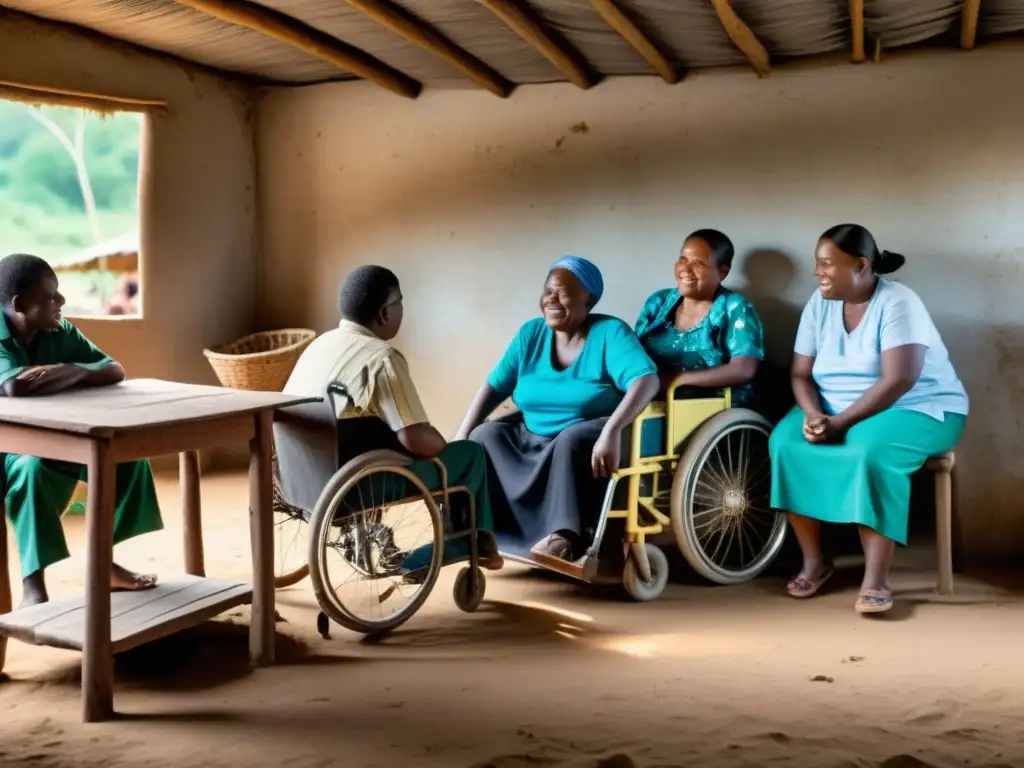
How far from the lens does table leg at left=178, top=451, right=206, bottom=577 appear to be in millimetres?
3643

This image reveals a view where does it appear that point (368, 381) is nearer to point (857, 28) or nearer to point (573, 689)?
point (573, 689)

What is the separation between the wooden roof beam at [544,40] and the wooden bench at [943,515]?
232cm

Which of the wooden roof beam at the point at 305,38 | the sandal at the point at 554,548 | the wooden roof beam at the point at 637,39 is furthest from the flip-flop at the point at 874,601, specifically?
the wooden roof beam at the point at 305,38

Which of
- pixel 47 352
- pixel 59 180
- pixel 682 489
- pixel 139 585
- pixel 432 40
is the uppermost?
pixel 432 40

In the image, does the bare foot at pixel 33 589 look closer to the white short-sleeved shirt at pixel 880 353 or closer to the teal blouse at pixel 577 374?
the teal blouse at pixel 577 374

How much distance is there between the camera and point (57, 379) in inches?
126

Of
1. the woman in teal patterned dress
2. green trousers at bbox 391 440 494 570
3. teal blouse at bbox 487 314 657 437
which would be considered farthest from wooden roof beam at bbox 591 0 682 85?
green trousers at bbox 391 440 494 570

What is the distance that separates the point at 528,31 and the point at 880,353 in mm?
1906

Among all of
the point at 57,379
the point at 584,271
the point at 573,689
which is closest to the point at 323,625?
the point at 573,689

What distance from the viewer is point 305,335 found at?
19.5 feet

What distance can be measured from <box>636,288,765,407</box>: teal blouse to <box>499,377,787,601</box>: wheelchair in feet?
0.46

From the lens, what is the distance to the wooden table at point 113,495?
2.73 metres

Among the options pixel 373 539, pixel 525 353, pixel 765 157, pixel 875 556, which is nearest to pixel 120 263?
pixel 525 353

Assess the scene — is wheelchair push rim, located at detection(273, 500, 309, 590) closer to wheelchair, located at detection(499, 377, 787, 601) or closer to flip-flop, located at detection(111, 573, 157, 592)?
flip-flop, located at detection(111, 573, 157, 592)
